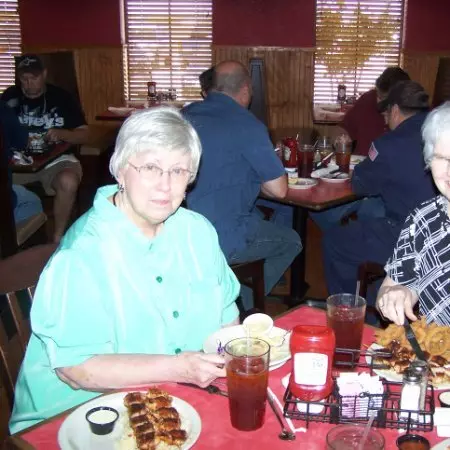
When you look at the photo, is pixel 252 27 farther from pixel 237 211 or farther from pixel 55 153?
pixel 237 211

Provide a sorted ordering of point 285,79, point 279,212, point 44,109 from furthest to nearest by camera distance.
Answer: point 285,79, point 44,109, point 279,212

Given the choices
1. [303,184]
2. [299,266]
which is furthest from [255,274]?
[299,266]

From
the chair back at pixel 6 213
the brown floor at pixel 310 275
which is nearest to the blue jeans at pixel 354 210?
the brown floor at pixel 310 275

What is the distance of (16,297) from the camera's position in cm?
178

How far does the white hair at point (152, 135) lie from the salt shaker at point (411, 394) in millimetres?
771

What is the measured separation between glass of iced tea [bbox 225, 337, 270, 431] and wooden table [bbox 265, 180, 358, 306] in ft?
6.59

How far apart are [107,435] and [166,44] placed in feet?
21.7

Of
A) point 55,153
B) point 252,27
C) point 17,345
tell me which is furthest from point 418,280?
point 252,27

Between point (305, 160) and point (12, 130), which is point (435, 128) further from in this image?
point (12, 130)

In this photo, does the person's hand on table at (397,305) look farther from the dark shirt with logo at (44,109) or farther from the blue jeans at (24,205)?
the dark shirt with logo at (44,109)

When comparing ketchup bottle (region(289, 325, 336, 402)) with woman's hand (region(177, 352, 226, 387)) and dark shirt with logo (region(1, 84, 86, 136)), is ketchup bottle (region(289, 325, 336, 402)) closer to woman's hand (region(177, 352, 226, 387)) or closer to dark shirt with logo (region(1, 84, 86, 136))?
woman's hand (region(177, 352, 226, 387))

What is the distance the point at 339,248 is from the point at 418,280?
1.48 m

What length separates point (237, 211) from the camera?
333 centimetres

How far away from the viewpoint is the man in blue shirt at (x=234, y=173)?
10.5 feet
